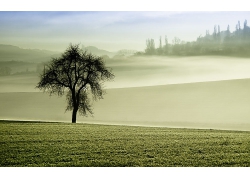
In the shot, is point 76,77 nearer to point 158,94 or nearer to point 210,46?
point 158,94

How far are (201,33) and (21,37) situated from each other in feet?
16.5

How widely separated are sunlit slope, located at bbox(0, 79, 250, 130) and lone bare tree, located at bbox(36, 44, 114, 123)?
0.95ft

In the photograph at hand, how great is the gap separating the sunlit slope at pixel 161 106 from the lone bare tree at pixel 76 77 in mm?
288

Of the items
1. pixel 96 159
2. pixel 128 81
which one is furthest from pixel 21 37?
pixel 96 159

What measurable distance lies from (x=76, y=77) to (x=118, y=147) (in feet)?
11.6

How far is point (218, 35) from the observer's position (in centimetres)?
971

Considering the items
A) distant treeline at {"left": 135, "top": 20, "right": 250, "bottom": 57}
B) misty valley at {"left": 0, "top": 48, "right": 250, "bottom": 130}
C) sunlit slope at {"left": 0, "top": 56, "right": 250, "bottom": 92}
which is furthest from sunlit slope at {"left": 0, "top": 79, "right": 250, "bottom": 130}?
distant treeline at {"left": 135, "top": 20, "right": 250, "bottom": 57}

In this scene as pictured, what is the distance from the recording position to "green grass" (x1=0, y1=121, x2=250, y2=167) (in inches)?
318

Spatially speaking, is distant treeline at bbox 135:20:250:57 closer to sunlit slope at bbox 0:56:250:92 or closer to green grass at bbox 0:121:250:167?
sunlit slope at bbox 0:56:250:92

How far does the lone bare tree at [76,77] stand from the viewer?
10.5m

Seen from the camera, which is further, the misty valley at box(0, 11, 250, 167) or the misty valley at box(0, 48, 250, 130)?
the misty valley at box(0, 48, 250, 130)

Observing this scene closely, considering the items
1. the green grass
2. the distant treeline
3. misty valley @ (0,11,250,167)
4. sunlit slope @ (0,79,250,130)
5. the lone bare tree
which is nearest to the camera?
the green grass

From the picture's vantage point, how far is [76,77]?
11.3 meters
